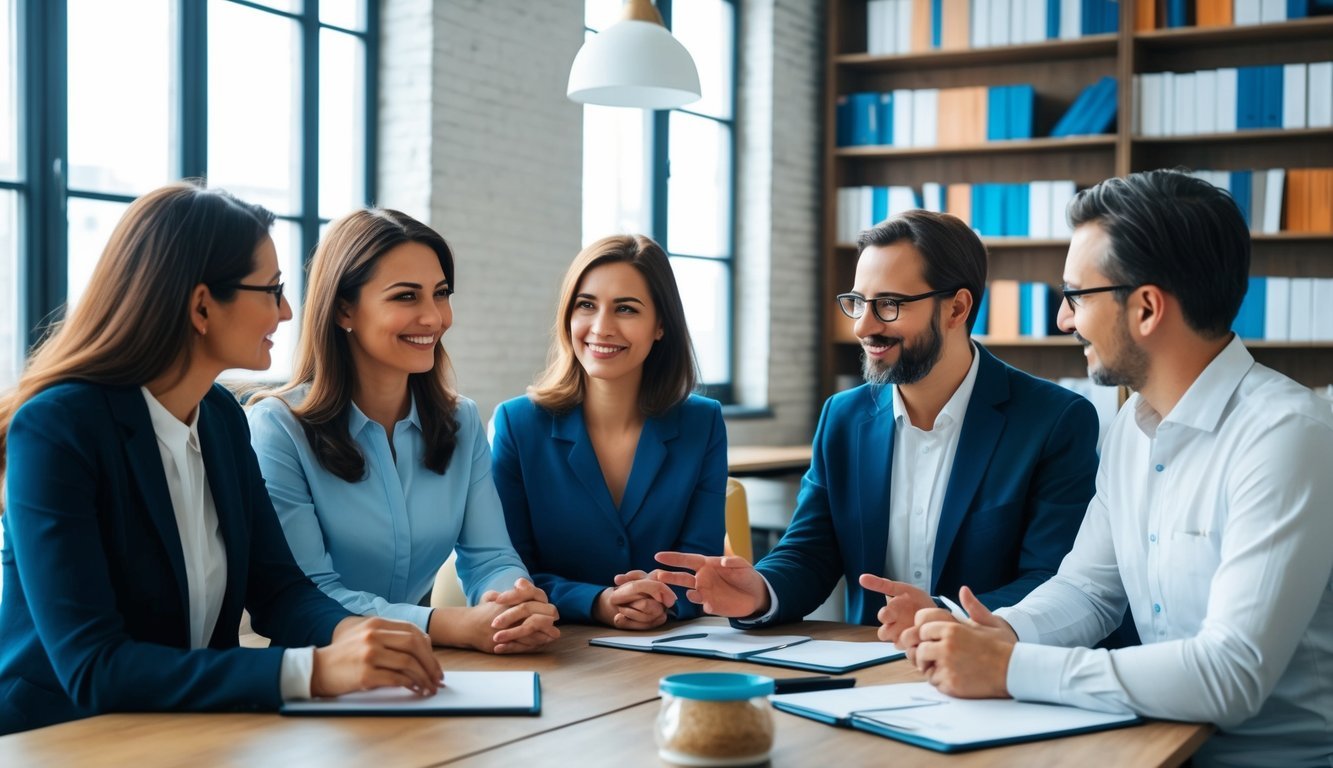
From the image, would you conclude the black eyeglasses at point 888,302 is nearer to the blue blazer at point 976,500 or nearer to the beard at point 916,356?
the beard at point 916,356

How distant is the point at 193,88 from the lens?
4.36 metres

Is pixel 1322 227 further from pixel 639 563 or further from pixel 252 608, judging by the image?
pixel 252 608

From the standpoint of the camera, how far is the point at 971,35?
679cm

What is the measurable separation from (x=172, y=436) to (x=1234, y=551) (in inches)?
58.6

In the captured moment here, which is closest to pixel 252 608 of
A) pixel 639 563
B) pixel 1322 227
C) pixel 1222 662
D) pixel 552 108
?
pixel 639 563

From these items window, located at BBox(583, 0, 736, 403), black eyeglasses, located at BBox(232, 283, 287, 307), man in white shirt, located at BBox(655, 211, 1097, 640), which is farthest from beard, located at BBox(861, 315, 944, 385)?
window, located at BBox(583, 0, 736, 403)

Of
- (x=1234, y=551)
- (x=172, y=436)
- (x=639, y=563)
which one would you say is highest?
(x=172, y=436)

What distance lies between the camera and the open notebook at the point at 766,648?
193 cm

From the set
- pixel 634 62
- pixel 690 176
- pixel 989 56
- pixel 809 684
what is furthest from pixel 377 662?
pixel 989 56

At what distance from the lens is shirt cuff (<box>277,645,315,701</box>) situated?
5.40 feet

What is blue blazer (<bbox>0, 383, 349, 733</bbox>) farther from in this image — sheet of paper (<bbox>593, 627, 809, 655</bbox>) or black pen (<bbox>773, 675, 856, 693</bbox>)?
black pen (<bbox>773, 675, 856, 693</bbox>)

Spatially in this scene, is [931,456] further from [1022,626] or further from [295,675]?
[295,675]

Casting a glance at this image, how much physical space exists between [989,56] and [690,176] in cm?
172

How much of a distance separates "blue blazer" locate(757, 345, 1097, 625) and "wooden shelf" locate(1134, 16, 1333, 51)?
14.2 ft
